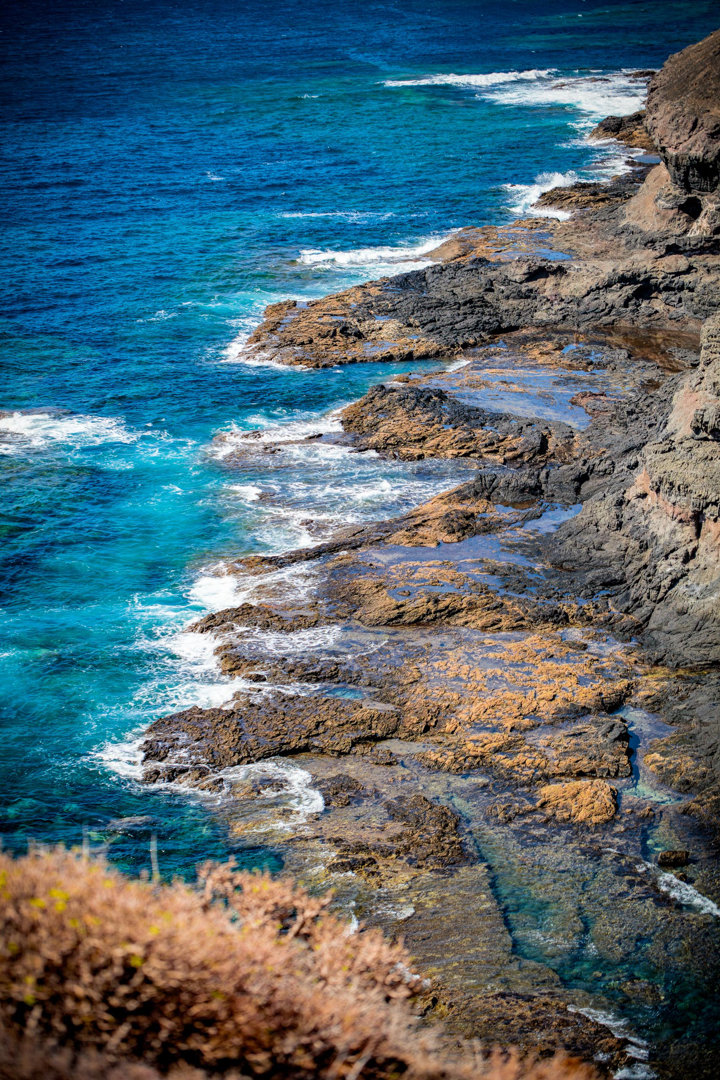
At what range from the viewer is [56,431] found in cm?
3247

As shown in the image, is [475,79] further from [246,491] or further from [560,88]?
[246,491]

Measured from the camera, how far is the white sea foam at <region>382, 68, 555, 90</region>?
3177 inches

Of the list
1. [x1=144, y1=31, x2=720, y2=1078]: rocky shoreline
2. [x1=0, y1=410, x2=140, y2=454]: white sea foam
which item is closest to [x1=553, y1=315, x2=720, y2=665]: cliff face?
[x1=144, y1=31, x2=720, y2=1078]: rocky shoreline

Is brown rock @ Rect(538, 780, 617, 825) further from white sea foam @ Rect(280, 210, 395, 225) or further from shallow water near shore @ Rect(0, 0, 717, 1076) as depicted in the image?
white sea foam @ Rect(280, 210, 395, 225)

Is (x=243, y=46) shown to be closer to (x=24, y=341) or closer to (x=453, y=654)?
(x=24, y=341)

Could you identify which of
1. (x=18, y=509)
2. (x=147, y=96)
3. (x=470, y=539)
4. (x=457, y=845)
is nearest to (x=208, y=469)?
(x=18, y=509)

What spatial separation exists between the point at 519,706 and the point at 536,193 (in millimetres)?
41513

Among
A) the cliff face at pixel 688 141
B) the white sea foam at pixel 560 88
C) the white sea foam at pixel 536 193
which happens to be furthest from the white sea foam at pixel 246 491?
the white sea foam at pixel 560 88

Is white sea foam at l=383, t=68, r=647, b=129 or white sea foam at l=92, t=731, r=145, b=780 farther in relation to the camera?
white sea foam at l=383, t=68, r=647, b=129

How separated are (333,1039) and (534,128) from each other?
68.5 metres

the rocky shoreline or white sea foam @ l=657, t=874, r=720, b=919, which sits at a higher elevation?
the rocky shoreline

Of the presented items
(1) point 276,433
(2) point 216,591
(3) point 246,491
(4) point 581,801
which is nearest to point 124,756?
(2) point 216,591

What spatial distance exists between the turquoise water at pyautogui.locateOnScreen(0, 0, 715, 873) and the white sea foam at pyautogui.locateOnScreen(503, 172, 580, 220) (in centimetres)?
26

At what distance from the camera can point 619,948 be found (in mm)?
13695
